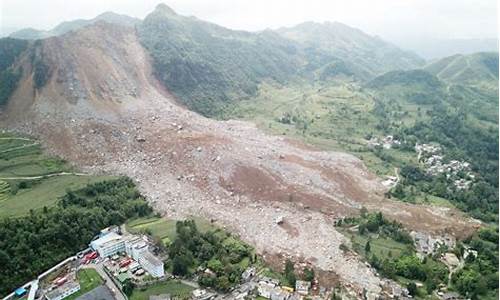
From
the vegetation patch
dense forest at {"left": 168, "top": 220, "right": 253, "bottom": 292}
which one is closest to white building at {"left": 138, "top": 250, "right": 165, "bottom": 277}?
dense forest at {"left": 168, "top": 220, "right": 253, "bottom": 292}

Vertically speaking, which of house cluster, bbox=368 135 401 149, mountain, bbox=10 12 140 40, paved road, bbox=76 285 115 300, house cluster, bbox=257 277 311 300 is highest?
mountain, bbox=10 12 140 40

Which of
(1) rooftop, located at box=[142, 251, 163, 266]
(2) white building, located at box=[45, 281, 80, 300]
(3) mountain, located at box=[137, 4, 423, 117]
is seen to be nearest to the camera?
(2) white building, located at box=[45, 281, 80, 300]

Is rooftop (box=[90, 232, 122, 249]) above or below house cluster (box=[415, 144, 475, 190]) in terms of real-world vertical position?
below

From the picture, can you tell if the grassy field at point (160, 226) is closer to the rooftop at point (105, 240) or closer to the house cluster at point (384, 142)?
the rooftop at point (105, 240)

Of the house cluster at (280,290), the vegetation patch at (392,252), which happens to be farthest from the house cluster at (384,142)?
the house cluster at (280,290)

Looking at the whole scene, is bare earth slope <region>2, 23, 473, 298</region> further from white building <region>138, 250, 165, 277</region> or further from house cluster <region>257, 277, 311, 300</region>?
white building <region>138, 250, 165, 277</region>

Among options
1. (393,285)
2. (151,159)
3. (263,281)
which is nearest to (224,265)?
(263,281)
